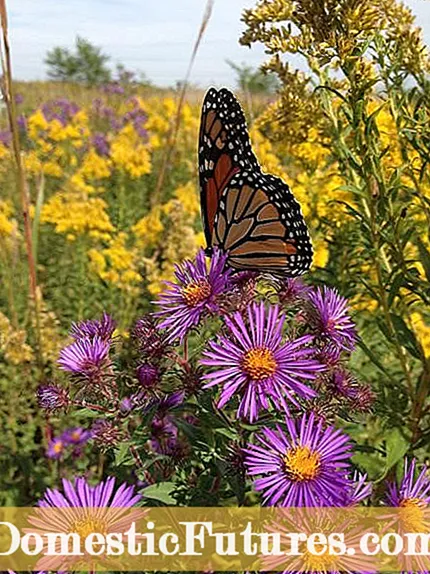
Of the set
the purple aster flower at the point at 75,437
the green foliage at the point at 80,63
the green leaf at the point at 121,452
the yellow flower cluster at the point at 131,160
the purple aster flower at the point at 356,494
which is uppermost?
the green foliage at the point at 80,63

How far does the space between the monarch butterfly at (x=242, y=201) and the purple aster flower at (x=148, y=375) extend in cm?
24

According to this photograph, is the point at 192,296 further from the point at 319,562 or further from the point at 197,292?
the point at 319,562

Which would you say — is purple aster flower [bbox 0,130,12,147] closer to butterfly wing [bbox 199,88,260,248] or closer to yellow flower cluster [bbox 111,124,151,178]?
yellow flower cluster [bbox 111,124,151,178]

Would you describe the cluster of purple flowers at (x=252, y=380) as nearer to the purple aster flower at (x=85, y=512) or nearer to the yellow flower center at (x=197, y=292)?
the yellow flower center at (x=197, y=292)

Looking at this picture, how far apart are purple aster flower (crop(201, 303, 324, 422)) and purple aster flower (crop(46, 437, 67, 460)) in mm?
1459

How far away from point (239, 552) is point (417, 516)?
0.32 m

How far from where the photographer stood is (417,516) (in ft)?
3.53

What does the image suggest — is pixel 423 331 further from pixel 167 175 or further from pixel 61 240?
pixel 167 175

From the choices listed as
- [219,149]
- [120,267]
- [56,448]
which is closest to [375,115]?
[219,149]

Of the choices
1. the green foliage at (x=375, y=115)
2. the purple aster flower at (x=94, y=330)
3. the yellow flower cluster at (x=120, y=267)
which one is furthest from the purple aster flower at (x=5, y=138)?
the purple aster flower at (x=94, y=330)

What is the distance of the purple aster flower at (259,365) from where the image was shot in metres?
1.05

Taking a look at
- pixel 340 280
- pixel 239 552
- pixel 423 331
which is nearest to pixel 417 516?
pixel 239 552

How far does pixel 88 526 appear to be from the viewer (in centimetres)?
106

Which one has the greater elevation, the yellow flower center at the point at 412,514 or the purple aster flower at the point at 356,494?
the purple aster flower at the point at 356,494
